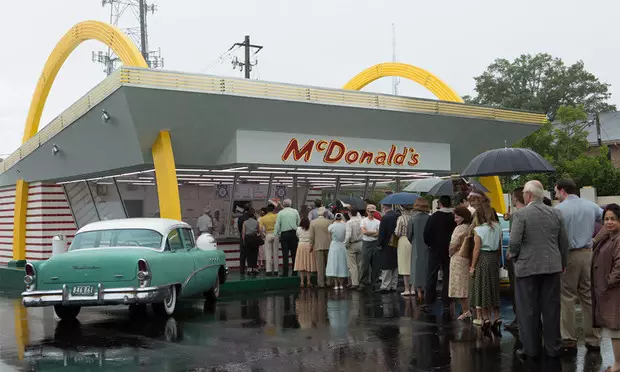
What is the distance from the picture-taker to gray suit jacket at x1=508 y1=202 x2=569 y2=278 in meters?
7.20

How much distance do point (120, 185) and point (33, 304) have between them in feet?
37.1

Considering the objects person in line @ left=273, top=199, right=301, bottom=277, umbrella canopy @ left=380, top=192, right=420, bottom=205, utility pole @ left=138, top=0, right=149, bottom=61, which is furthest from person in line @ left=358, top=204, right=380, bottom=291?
utility pole @ left=138, top=0, right=149, bottom=61

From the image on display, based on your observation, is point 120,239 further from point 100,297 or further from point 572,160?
point 572,160

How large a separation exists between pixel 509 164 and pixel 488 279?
2222 mm

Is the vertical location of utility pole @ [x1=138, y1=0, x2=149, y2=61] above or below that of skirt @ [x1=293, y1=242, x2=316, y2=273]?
above

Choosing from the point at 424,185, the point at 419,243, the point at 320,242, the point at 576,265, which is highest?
the point at 424,185

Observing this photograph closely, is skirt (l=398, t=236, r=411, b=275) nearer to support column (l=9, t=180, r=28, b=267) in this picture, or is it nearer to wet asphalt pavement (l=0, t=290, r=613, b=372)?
wet asphalt pavement (l=0, t=290, r=613, b=372)

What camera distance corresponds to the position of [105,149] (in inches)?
679

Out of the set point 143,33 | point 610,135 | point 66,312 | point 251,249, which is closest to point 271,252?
point 251,249

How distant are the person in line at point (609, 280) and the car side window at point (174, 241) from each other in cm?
638

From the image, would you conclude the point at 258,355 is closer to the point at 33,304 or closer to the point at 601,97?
the point at 33,304

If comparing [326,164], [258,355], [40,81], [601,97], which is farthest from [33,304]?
[601,97]

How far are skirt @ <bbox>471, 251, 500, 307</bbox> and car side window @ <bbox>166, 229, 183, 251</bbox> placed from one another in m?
4.74

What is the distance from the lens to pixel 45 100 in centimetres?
2272
